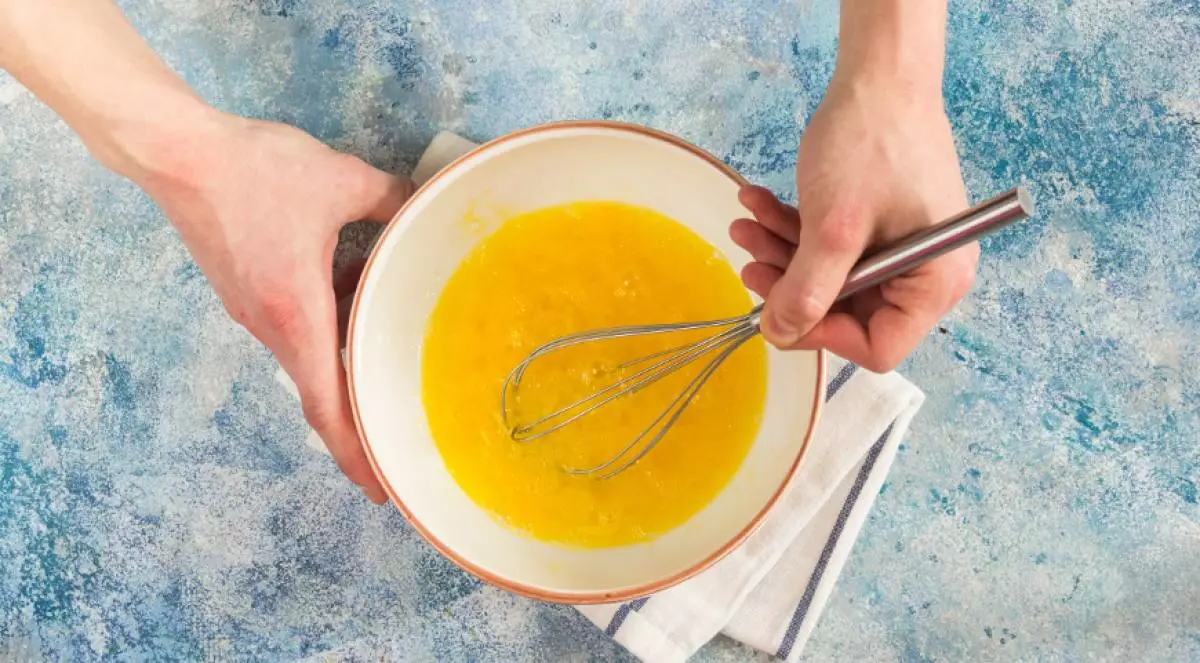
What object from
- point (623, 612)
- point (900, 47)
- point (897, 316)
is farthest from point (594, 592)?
point (900, 47)

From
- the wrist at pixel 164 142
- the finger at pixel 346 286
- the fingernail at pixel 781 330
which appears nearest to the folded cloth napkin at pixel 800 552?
the fingernail at pixel 781 330

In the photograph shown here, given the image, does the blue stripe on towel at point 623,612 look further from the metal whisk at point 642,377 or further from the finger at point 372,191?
the finger at point 372,191

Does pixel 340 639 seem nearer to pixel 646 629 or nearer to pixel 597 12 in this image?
pixel 646 629

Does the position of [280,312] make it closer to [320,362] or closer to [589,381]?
[320,362]

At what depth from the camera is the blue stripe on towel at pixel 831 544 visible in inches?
35.1

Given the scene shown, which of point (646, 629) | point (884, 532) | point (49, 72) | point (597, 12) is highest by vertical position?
point (597, 12)

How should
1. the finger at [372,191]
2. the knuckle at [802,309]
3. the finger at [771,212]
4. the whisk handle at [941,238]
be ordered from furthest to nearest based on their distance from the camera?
the finger at [372,191]
the finger at [771,212]
the knuckle at [802,309]
the whisk handle at [941,238]

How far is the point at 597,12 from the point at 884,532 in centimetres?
61

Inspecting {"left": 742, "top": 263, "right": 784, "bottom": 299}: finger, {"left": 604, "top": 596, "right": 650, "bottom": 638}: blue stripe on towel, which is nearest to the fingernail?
{"left": 742, "top": 263, "right": 784, "bottom": 299}: finger

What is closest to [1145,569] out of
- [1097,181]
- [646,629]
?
[1097,181]

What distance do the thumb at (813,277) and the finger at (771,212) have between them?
8cm

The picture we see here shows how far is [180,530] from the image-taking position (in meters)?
0.94

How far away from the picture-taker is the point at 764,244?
2.50 feet

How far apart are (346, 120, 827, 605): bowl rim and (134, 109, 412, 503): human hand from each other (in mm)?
42
